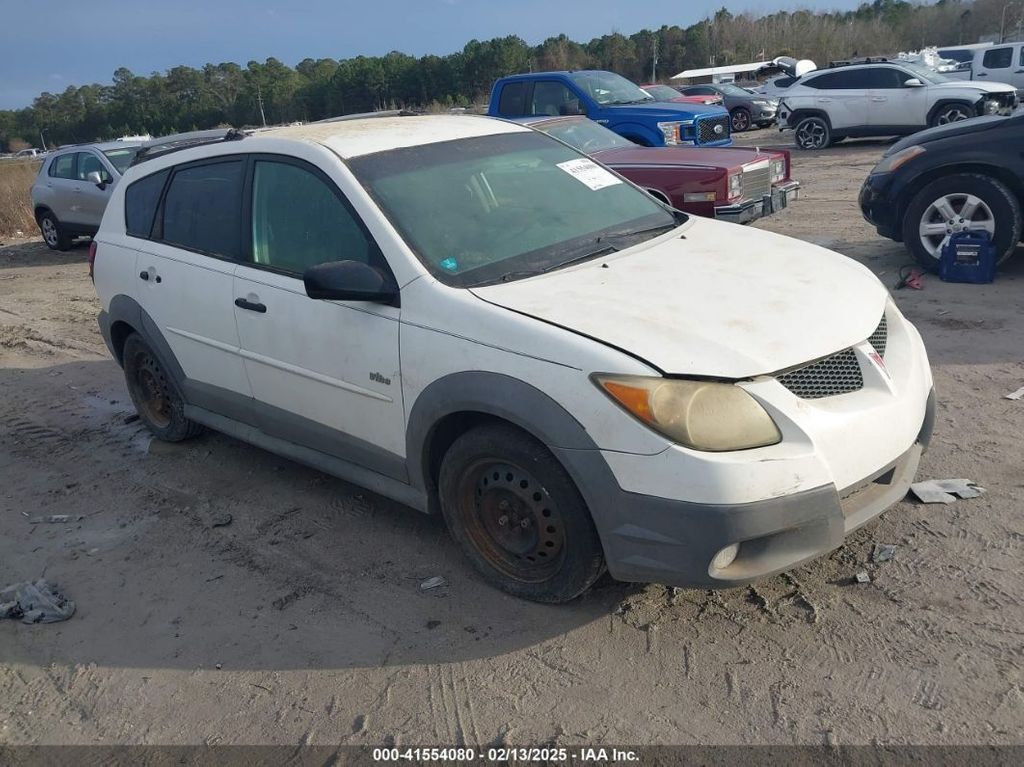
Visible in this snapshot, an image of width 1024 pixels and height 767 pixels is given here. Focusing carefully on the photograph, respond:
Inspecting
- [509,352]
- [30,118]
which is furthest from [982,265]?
[30,118]

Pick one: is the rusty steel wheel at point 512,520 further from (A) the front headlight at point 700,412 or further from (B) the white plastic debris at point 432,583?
(A) the front headlight at point 700,412

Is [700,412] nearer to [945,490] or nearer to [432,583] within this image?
[432,583]

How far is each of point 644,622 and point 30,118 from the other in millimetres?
97072

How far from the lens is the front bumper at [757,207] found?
27.3 ft

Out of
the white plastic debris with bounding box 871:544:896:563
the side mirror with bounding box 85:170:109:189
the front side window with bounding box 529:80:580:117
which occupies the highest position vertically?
the front side window with bounding box 529:80:580:117

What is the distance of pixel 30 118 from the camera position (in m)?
84.6

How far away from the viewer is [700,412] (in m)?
2.88

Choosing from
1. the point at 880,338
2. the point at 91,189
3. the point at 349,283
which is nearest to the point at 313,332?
the point at 349,283

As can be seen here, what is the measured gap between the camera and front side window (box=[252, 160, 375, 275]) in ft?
12.6

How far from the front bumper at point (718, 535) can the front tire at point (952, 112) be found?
17.2 meters

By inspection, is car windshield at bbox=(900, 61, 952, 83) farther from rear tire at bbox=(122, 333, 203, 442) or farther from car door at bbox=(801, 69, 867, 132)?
rear tire at bbox=(122, 333, 203, 442)

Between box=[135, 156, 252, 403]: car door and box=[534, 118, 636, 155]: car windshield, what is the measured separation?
5.66m

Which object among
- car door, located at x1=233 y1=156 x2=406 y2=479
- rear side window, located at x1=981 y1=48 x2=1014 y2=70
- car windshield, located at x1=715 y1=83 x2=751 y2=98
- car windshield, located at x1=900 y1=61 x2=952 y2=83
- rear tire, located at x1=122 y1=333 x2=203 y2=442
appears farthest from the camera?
car windshield, located at x1=715 y1=83 x2=751 y2=98

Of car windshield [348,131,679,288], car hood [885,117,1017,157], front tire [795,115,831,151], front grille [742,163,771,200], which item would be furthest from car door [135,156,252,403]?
front tire [795,115,831,151]
